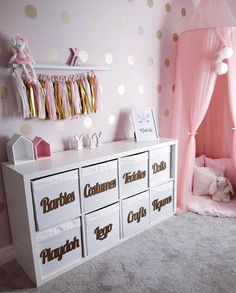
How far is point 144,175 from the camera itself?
2219 mm

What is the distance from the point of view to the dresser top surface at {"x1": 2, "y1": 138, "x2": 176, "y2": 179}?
161 centimetres

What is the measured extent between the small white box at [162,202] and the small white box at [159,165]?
7 centimetres

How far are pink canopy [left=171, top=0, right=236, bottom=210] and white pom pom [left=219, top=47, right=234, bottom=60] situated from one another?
7 centimetres

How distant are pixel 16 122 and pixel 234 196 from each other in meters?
2.40

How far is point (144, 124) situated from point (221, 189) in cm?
117

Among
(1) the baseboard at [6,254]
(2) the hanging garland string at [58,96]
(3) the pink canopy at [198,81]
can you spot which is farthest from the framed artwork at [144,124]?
(1) the baseboard at [6,254]

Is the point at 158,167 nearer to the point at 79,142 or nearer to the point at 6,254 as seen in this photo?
the point at 79,142

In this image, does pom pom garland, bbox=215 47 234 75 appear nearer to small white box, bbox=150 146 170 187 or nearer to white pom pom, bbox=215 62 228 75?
white pom pom, bbox=215 62 228 75

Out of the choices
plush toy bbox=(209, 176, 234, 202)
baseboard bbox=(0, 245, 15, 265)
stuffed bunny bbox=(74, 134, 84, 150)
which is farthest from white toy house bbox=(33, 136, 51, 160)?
plush toy bbox=(209, 176, 234, 202)

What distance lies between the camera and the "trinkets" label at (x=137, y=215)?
84.2 inches

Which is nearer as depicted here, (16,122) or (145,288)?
(145,288)

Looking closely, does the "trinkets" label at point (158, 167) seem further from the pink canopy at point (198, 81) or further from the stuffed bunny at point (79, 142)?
the stuffed bunny at point (79, 142)

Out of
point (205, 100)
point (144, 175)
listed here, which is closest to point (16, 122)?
point (144, 175)

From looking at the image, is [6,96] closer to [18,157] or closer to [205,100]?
[18,157]
